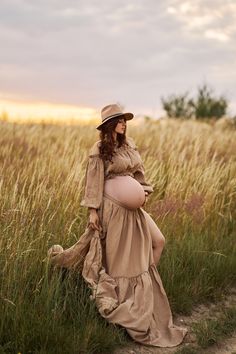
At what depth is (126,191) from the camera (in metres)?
4.58

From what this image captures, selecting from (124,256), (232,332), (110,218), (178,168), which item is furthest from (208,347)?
(178,168)

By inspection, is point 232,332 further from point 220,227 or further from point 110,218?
point 220,227

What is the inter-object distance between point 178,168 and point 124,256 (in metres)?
3.36

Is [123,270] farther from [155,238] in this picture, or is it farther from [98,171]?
[98,171]

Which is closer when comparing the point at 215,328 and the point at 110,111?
the point at 110,111

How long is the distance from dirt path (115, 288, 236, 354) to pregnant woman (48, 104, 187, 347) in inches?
2.2

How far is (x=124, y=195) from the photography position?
180 inches

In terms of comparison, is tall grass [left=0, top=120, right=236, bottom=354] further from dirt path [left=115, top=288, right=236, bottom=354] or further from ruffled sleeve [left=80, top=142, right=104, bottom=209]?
ruffled sleeve [left=80, top=142, right=104, bottom=209]

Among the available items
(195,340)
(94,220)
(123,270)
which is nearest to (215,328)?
(195,340)

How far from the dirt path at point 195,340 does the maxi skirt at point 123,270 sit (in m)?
0.06

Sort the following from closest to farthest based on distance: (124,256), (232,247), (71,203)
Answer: (124,256), (71,203), (232,247)

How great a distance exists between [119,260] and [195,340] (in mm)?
905

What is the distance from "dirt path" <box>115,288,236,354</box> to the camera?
14.7 feet

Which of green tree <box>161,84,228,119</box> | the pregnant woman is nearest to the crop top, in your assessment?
the pregnant woman
